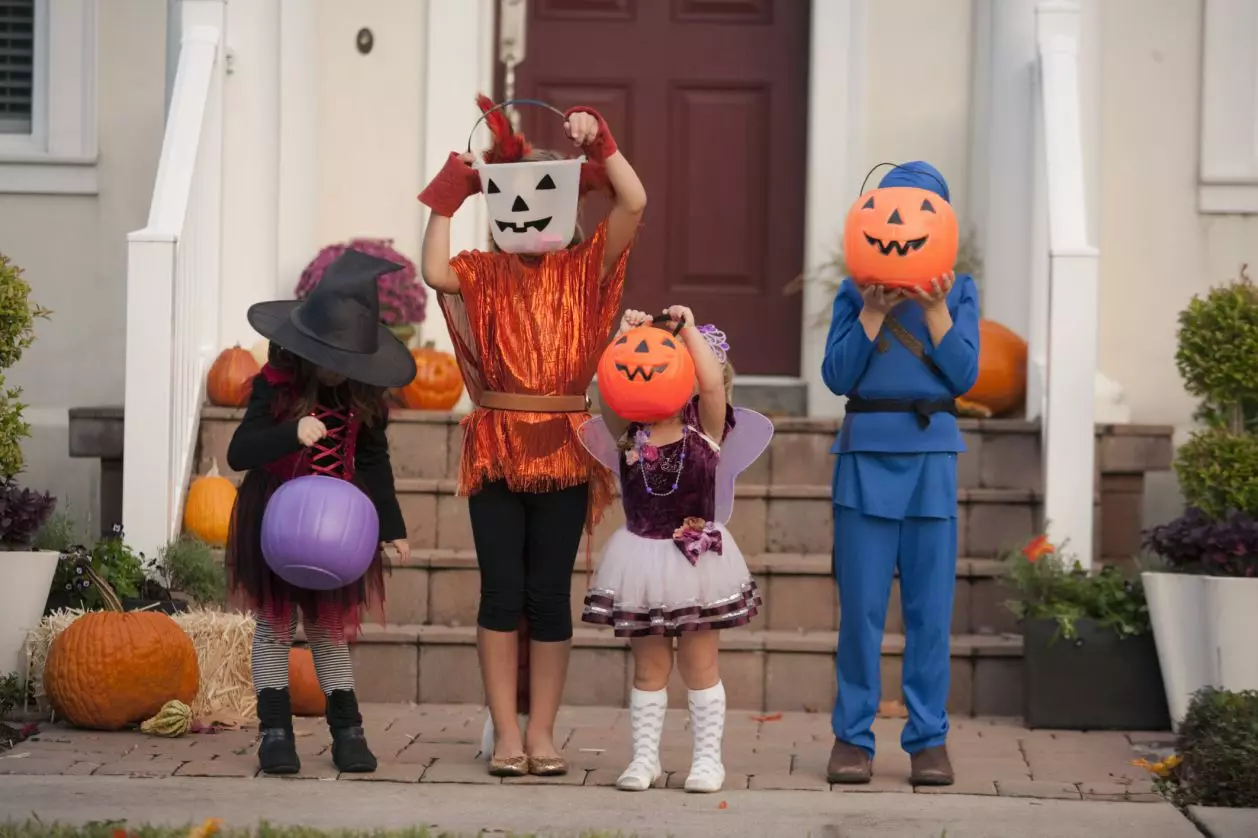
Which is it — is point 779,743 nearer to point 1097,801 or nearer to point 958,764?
point 958,764

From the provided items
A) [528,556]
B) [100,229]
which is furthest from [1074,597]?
[100,229]

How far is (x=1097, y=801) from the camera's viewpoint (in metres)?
4.88

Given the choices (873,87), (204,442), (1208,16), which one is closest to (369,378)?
(204,442)

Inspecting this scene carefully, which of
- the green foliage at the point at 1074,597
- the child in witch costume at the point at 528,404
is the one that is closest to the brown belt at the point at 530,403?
the child in witch costume at the point at 528,404

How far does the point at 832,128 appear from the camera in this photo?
8438mm

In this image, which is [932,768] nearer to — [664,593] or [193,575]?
[664,593]

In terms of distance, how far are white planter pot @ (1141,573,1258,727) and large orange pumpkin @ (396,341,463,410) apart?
3.15 m

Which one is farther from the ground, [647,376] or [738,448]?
[647,376]

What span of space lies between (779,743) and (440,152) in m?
3.79

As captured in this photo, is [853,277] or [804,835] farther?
[853,277]

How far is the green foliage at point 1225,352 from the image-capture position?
6195mm

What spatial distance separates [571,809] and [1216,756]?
1.78m

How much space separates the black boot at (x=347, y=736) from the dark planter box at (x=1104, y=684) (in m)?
2.34

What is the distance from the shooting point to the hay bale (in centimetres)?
601
